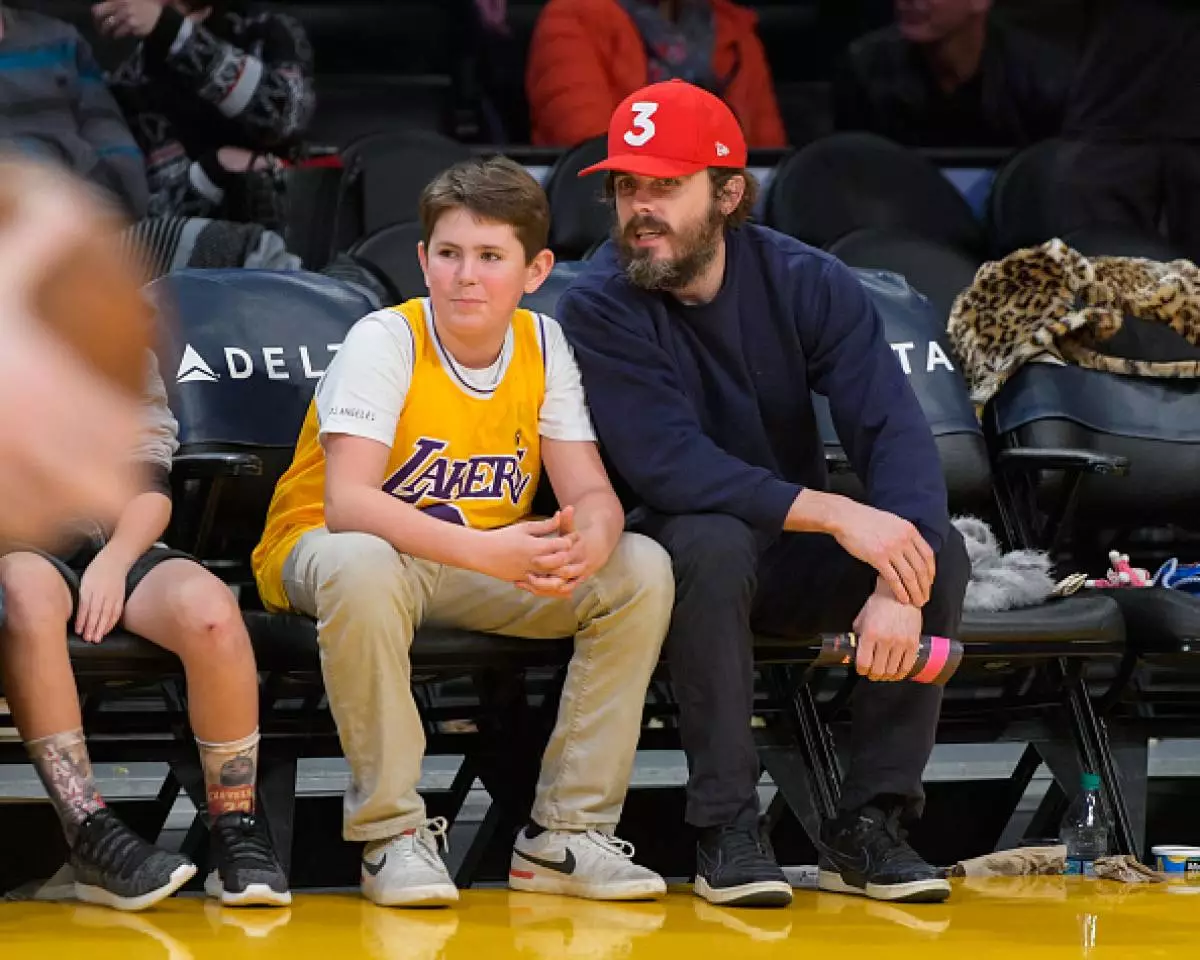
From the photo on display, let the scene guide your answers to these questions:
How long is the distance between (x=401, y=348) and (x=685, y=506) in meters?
0.53

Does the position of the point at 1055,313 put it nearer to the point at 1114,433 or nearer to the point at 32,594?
the point at 1114,433

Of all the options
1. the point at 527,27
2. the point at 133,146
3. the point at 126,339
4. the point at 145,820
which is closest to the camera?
the point at 126,339

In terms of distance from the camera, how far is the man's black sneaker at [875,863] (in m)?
3.04

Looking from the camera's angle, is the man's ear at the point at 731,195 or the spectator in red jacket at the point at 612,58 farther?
the spectator in red jacket at the point at 612,58

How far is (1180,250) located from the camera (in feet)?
16.1

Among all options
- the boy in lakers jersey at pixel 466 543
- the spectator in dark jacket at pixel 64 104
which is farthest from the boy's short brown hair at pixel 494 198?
the spectator in dark jacket at pixel 64 104

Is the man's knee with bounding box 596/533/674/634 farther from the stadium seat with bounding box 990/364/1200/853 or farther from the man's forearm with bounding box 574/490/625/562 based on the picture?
the stadium seat with bounding box 990/364/1200/853

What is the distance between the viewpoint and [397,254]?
4.26m

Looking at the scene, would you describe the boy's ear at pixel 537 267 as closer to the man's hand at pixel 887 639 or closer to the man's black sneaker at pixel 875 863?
the man's hand at pixel 887 639

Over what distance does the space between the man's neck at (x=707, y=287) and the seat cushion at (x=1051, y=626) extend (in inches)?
28.4

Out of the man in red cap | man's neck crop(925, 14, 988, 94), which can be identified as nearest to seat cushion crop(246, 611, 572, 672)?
the man in red cap

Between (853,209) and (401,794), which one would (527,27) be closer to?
(853,209)

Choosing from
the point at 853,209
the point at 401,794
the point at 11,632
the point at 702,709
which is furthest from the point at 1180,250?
the point at 11,632

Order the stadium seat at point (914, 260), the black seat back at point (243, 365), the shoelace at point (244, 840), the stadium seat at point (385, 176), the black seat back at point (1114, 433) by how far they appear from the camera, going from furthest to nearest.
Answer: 1. the stadium seat at point (385, 176)
2. the stadium seat at point (914, 260)
3. the black seat back at point (1114, 433)
4. the black seat back at point (243, 365)
5. the shoelace at point (244, 840)
